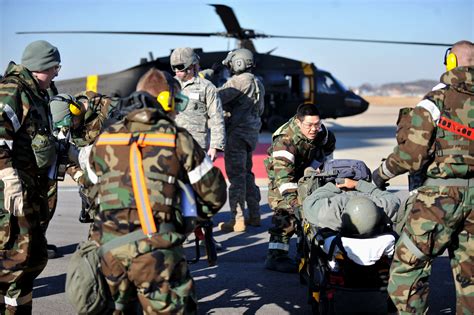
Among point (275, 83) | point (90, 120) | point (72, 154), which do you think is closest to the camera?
point (72, 154)

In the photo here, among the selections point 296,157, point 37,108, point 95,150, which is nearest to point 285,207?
point 296,157

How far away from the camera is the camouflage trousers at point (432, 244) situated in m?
3.90

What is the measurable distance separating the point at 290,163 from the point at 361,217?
55.0 inches

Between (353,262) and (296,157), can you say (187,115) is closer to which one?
(296,157)

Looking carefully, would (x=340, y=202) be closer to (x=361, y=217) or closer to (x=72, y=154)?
(x=361, y=217)

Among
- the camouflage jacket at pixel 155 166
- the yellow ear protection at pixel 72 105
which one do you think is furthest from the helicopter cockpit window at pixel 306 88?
the camouflage jacket at pixel 155 166

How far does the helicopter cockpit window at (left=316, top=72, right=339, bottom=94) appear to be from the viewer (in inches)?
822

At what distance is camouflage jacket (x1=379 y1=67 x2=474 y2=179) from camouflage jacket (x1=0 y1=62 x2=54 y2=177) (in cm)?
234

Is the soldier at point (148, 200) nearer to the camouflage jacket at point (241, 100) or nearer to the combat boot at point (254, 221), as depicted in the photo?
the camouflage jacket at point (241, 100)

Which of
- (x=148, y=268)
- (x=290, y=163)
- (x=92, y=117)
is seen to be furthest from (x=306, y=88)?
(x=148, y=268)

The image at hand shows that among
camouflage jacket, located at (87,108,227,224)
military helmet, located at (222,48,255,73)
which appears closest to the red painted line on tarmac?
military helmet, located at (222,48,255,73)

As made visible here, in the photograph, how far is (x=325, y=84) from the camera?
20984 millimetres

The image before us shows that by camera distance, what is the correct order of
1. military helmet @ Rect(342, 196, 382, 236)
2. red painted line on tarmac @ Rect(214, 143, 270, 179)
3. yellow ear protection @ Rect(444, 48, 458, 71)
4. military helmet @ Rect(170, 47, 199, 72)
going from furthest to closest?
red painted line on tarmac @ Rect(214, 143, 270, 179)
military helmet @ Rect(170, 47, 199, 72)
military helmet @ Rect(342, 196, 382, 236)
yellow ear protection @ Rect(444, 48, 458, 71)

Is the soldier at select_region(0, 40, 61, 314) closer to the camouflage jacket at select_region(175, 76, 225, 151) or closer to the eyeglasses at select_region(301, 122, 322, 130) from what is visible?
the eyeglasses at select_region(301, 122, 322, 130)
